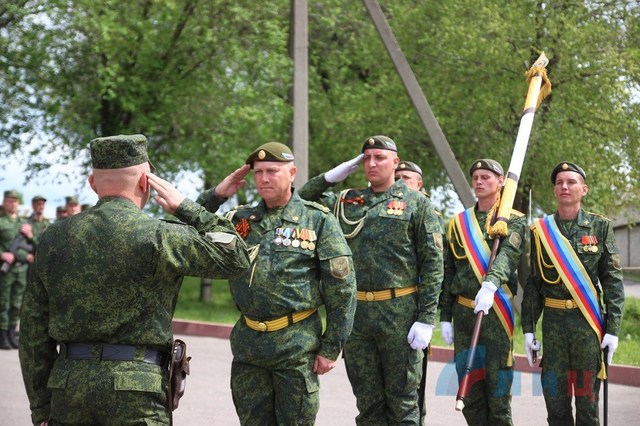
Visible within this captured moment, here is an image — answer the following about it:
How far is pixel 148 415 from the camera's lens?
4004mm

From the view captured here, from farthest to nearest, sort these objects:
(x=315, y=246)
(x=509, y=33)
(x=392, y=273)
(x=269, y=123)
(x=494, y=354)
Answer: (x=269, y=123) → (x=509, y=33) → (x=494, y=354) → (x=392, y=273) → (x=315, y=246)

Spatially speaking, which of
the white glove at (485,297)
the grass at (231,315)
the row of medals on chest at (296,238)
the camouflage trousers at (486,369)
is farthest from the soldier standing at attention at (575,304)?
the grass at (231,315)

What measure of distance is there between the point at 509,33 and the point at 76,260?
14170mm

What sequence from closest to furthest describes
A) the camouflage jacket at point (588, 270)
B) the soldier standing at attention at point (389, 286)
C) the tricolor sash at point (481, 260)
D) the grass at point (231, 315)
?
the soldier standing at attention at point (389, 286) → the camouflage jacket at point (588, 270) → the tricolor sash at point (481, 260) → the grass at point (231, 315)

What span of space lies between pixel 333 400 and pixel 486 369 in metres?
2.89

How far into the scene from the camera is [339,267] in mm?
5453

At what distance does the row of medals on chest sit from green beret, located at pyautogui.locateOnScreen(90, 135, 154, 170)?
1.51m

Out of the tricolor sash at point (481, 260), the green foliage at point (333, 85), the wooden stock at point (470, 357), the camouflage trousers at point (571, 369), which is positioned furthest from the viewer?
the green foliage at point (333, 85)

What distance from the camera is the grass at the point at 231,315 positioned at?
1289 centimetres

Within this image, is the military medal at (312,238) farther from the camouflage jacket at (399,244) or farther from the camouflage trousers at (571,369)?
the camouflage trousers at (571,369)

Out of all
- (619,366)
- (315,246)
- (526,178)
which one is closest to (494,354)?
(315,246)

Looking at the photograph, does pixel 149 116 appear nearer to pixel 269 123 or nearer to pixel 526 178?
pixel 269 123

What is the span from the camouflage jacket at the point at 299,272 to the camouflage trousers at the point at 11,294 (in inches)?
362

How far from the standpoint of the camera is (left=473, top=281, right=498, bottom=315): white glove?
6.92 meters
